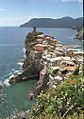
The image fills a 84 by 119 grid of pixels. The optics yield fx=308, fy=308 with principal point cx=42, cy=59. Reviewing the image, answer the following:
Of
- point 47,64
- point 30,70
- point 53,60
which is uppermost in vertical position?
point 53,60

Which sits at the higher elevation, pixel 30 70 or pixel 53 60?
pixel 53 60

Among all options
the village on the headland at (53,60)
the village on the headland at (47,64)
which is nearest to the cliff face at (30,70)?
the village on the headland at (47,64)

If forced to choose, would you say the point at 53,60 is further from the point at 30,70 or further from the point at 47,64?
the point at 30,70

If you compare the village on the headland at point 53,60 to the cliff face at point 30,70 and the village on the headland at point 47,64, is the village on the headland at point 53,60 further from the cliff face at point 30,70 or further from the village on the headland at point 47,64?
the cliff face at point 30,70

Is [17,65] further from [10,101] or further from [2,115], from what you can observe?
[2,115]

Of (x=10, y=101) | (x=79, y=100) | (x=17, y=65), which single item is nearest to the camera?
(x=79, y=100)

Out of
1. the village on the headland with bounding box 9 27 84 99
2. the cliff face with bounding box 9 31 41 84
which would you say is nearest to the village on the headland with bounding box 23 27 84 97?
the village on the headland with bounding box 9 27 84 99

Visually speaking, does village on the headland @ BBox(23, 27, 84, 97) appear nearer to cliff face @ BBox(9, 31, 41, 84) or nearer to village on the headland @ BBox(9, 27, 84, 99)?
village on the headland @ BBox(9, 27, 84, 99)

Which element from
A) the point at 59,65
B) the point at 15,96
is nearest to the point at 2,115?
the point at 15,96

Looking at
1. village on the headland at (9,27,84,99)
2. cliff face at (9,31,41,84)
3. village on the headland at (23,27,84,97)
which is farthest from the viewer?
cliff face at (9,31,41,84)

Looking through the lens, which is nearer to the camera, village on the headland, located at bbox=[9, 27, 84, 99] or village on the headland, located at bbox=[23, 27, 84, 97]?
village on the headland, located at bbox=[23, 27, 84, 97]

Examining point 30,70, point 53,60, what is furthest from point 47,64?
point 30,70
